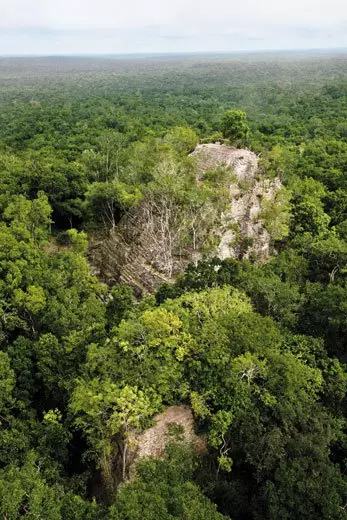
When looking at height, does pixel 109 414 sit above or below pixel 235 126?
below

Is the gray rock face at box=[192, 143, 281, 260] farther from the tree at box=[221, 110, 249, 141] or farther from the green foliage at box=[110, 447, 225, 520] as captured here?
the green foliage at box=[110, 447, 225, 520]

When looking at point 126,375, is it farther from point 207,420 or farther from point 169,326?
point 207,420

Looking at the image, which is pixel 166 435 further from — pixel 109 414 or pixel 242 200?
pixel 242 200

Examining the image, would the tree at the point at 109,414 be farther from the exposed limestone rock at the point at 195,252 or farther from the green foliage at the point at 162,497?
the exposed limestone rock at the point at 195,252

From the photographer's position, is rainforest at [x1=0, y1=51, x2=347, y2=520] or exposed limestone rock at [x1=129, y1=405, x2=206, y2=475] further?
exposed limestone rock at [x1=129, y1=405, x2=206, y2=475]

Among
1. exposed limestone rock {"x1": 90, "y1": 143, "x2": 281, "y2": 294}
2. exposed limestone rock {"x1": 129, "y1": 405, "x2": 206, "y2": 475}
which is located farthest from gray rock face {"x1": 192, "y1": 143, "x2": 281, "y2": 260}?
exposed limestone rock {"x1": 129, "y1": 405, "x2": 206, "y2": 475}

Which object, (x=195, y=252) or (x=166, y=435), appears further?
(x=195, y=252)

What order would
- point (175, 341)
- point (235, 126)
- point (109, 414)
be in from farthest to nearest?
point (235, 126)
point (175, 341)
point (109, 414)

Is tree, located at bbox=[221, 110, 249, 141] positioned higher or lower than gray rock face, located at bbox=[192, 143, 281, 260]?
higher

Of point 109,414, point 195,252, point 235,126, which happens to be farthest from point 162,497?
point 235,126

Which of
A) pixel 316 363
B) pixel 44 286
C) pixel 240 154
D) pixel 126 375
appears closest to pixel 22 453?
pixel 126 375

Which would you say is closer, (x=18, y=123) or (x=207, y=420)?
(x=207, y=420)
